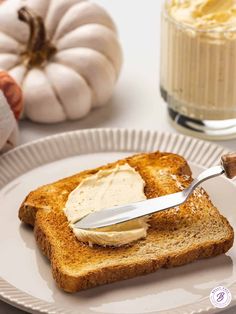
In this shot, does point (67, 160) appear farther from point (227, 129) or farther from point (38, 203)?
point (227, 129)

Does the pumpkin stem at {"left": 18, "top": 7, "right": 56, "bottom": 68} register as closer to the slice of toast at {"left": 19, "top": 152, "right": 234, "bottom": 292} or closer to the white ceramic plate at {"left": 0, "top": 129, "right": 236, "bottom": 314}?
the white ceramic plate at {"left": 0, "top": 129, "right": 236, "bottom": 314}

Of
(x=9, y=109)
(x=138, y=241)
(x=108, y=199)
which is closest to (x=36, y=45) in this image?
(x=9, y=109)

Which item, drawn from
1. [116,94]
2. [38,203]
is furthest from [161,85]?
[38,203]

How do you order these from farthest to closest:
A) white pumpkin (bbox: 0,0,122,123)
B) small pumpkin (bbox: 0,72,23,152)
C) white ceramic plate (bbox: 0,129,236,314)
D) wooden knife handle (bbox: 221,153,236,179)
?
white pumpkin (bbox: 0,0,122,123)
small pumpkin (bbox: 0,72,23,152)
wooden knife handle (bbox: 221,153,236,179)
white ceramic plate (bbox: 0,129,236,314)

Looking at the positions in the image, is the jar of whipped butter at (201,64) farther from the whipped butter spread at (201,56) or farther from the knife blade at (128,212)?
the knife blade at (128,212)

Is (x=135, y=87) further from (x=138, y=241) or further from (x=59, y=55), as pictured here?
(x=138, y=241)

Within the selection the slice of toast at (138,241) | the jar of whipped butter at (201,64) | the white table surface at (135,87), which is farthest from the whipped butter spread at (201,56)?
the slice of toast at (138,241)

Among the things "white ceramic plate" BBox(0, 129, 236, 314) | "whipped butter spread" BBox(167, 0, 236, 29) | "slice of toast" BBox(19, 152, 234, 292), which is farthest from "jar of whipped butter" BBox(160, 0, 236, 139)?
"slice of toast" BBox(19, 152, 234, 292)
